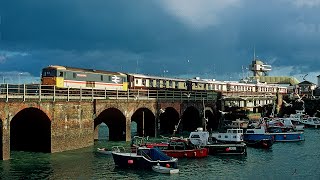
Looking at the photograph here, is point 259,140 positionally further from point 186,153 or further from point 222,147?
point 186,153

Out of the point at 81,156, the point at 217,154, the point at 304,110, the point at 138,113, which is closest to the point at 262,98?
the point at 304,110

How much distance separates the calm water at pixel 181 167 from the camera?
129 feet

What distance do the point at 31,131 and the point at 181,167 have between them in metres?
19.4

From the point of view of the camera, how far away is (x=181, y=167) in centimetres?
4431

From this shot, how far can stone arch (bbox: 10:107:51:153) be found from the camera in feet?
159

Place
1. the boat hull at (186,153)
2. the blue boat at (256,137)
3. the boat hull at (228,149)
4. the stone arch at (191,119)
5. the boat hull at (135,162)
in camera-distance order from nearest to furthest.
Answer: the boat hull at (135,162)
the boat hull at (186,153)
the boat hull at (228,149)
the blue boat at (256,137)
the stone arch at (191,119)

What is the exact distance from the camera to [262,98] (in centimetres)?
11200

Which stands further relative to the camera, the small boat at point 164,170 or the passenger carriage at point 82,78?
the passenger carriage at point 82,78

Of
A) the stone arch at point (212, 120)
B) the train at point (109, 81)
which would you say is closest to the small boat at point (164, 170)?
the train at point (109, 81)

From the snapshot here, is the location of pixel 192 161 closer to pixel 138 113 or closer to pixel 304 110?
pixel 138 113

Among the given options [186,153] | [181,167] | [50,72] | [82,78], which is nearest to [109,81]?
[82,78]

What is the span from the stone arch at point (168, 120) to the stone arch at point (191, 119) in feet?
10.6

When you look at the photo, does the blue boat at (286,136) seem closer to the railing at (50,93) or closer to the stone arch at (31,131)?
the railing at (50,93)

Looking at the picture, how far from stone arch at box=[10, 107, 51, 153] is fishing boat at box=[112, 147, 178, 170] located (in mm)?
9998
